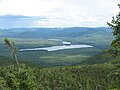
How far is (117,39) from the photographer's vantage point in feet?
73.6

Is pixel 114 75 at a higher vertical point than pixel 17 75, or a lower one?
higher

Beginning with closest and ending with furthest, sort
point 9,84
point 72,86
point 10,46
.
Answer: point 9,84, point 10,46, point 72,86

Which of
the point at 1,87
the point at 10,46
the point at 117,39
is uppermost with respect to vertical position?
the point at 117,39

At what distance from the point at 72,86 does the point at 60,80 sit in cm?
1035

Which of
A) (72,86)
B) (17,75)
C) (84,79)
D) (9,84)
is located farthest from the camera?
(84,79)

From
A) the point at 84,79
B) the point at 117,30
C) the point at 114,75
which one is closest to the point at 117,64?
the point at 114,75

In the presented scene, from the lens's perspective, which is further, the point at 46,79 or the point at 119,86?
the point at 46,79

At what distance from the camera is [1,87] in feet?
174

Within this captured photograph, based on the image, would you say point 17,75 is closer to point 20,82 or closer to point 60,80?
point 20,82

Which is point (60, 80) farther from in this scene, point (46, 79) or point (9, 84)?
point (9, 84)

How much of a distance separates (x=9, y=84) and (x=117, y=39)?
106 ft

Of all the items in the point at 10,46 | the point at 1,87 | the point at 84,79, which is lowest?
the point at 84,79

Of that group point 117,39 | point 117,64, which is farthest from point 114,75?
point 117,39

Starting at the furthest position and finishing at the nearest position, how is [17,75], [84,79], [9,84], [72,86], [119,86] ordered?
[84,79]
[72,86]
[9,84]
[17,75]
[119,86]
